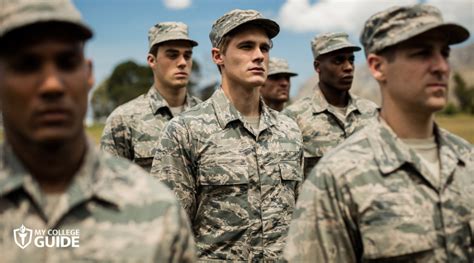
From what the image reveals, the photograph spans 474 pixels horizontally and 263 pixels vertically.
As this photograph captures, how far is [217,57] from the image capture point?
19.0ft

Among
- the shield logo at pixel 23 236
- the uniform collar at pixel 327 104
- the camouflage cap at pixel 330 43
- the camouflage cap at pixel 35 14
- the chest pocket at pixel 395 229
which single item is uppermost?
the camouflage cap at pixel 330 43

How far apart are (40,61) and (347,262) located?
1.74 meters

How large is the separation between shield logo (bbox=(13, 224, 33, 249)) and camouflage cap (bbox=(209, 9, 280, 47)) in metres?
3.26

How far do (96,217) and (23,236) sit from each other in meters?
0.28

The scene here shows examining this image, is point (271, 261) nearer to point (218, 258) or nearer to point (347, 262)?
point (218, 258)

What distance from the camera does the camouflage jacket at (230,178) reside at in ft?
16.3

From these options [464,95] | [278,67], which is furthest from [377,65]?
[464,95]

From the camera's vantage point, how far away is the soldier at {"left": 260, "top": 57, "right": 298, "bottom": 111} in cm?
1096

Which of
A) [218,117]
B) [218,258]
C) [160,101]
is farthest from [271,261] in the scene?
[160,101]

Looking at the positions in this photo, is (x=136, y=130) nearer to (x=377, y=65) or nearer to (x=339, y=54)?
(x=339, y=54)

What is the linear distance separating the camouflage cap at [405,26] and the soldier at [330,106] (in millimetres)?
4034

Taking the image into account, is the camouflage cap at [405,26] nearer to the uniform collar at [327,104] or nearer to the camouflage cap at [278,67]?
the uniform collar at [327,104]

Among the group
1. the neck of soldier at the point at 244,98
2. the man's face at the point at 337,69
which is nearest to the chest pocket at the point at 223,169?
the neck of soldier at the point at 244,98

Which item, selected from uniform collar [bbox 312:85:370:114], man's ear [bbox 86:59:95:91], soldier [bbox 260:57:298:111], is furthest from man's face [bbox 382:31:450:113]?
soldier [bbox 260:57:298:111]
